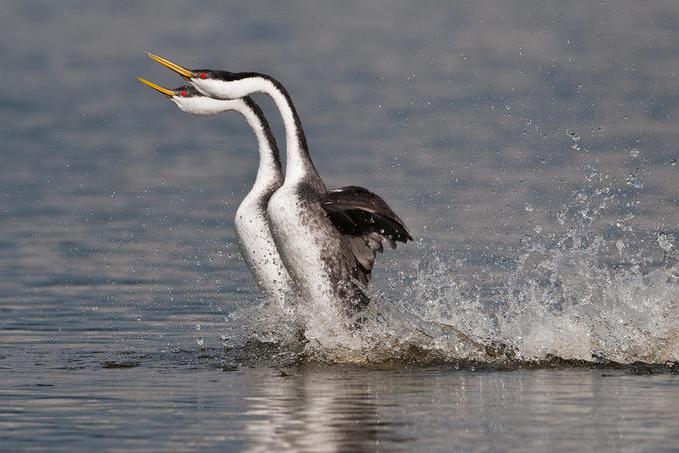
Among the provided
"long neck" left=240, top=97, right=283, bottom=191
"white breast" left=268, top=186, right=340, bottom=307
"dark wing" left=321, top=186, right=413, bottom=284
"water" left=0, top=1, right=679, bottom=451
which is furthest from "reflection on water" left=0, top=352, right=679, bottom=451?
"long neck" left=240, top=97, right=283, bottom=191

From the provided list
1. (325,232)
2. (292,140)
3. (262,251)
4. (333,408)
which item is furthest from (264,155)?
(333,408)

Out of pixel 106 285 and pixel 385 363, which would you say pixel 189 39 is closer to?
pixel 106 285

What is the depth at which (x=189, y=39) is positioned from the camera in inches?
1196

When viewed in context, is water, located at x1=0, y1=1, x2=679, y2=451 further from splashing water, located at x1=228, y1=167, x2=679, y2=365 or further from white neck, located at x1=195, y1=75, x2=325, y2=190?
white neck, located at x1=195, y1=75, x2=325, y2=190

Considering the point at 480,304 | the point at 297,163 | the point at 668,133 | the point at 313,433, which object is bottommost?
the point at 313,433

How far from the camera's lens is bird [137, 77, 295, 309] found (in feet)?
41.3

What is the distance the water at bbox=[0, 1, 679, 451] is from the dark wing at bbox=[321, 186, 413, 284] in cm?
33

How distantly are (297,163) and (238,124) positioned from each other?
11.5m

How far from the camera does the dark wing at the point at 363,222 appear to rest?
38.4 feet

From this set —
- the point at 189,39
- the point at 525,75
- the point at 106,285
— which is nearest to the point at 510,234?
the point at 106,285

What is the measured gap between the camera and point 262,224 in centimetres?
1261

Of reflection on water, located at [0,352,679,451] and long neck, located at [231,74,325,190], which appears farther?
long neck, located at [231,74,325,190]

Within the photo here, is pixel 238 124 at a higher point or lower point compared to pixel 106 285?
higher

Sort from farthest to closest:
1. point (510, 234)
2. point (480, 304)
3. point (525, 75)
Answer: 1. point (525, 75)
2. point (510, 234)
3. point (480, 304)
